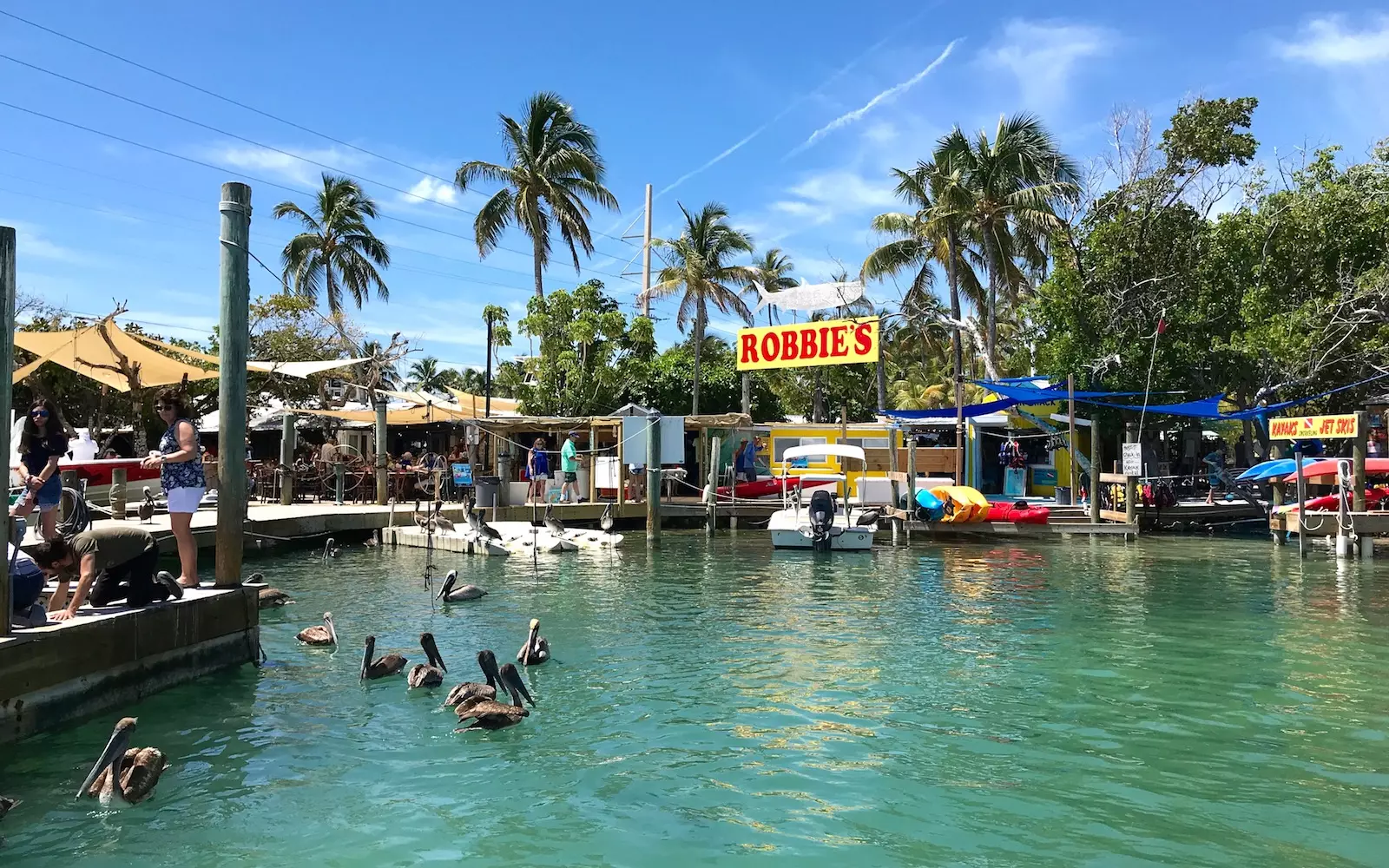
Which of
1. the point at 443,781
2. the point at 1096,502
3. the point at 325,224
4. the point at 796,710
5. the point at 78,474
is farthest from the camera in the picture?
the point at 325,224

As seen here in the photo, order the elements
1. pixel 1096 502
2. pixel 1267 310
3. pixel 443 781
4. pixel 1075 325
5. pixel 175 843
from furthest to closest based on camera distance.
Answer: pixel 1075 325 → pixel 1267 310 → pixel 1096 502 → pixel 443 781 → pixel 175 843

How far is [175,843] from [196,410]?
28.0 meters

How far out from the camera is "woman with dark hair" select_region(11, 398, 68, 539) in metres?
8.79

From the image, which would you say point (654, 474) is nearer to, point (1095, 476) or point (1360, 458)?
point (1095, 476)

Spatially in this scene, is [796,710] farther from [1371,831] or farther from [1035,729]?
[1371,831]

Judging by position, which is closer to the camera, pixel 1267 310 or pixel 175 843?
pixel 175 843

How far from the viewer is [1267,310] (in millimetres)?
27812

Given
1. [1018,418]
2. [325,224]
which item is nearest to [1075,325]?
[1018,418]

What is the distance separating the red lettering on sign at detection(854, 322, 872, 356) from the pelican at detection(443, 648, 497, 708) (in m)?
17.8

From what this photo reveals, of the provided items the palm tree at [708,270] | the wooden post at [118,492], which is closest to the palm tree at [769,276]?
the palm tree at [708,270]

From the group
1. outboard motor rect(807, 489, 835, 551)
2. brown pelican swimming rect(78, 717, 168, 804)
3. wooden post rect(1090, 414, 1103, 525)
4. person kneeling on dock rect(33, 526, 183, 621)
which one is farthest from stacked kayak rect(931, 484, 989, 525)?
Answer: brown pelican swimming rect(78, 717, 168, 804)

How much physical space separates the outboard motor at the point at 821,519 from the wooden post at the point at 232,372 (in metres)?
14.4

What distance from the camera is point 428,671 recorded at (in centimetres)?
959

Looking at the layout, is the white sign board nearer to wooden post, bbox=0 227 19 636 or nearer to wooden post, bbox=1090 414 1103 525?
wooden post, bbox=1090 414 1103 525
